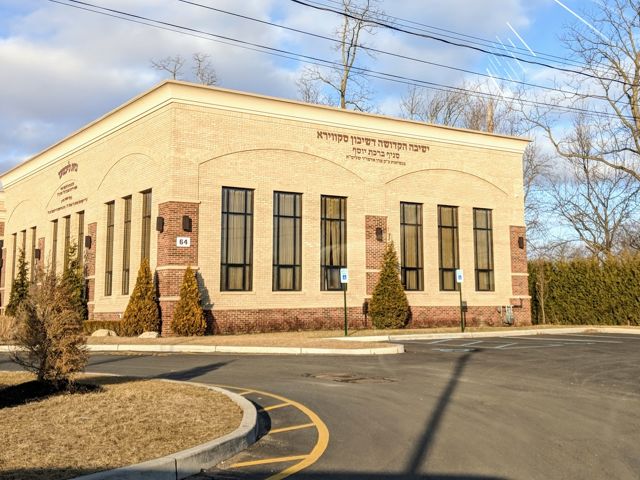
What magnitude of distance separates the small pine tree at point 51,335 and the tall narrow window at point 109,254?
19.0 meters

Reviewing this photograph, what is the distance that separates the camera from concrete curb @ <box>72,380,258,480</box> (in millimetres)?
5418

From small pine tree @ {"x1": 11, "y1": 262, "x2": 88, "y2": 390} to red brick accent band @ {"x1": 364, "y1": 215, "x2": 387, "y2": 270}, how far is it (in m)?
18.7

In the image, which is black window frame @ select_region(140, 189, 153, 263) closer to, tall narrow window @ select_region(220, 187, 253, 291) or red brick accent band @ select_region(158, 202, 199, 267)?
red brick accent band @ select_region(158, 202, 199, 267)

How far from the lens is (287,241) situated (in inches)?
1024

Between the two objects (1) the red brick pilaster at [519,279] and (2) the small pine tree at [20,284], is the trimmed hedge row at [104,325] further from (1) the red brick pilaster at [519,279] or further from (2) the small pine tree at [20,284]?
(1) the red brick pilaster at [519,279]

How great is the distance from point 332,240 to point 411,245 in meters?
4.05

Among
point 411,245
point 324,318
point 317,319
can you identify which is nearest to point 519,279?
point 411,245

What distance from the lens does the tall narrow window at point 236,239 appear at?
24.6m

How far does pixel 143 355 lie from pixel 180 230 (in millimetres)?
6732

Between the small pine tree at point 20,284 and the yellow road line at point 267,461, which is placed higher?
the small pine tree at point 20,284

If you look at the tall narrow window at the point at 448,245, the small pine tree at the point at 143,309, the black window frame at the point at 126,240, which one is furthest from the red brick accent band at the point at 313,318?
the black window frame at the point at 126,240

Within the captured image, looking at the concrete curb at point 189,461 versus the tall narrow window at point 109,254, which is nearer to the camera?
the concrete curb at point 189,461

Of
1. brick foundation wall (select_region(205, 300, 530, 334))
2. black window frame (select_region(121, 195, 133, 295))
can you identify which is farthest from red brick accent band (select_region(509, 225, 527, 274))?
black window frame (select_region(121, 195, 133, 295))

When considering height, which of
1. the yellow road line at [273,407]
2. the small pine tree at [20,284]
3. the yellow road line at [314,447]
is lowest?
the yellow road line at [314,447]
